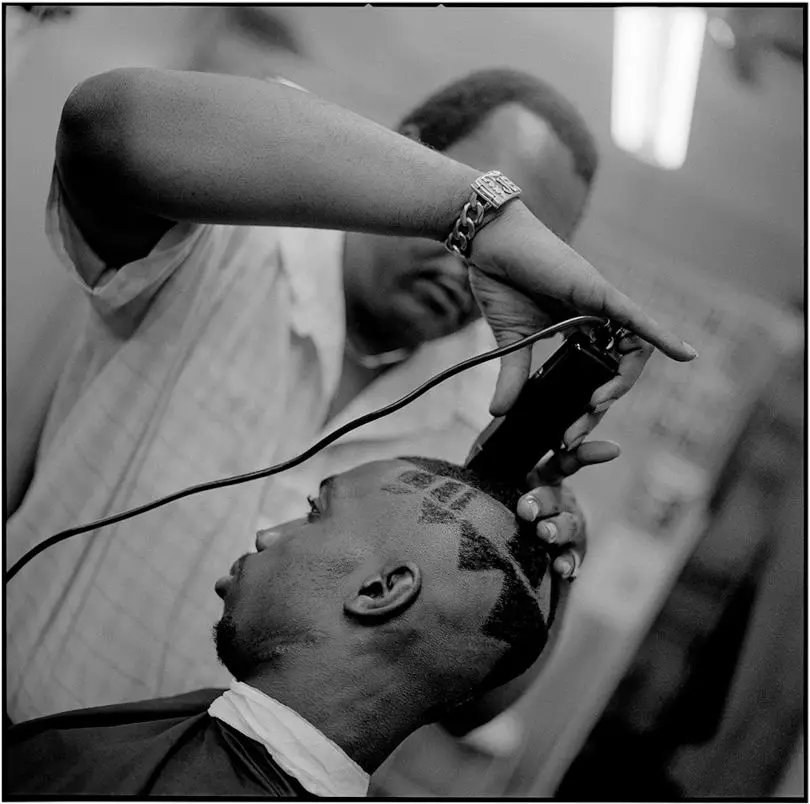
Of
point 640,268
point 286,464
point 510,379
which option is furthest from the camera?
point 640,268

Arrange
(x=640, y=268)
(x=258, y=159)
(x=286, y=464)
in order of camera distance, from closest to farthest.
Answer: (x=258, y=159), (x=286, y=464), (x=640, y=268)

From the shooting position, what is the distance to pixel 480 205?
97cm

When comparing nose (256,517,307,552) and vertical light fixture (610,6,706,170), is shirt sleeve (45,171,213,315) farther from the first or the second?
vertical light fixture (610,6,706,170)

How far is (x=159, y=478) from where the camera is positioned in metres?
1.24

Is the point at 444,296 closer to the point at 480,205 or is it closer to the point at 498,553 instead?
the point at 480,205

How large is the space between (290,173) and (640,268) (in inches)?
24.2

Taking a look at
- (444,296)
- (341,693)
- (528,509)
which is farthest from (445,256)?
(341,693)

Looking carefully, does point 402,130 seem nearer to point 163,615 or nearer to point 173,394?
point 173,394

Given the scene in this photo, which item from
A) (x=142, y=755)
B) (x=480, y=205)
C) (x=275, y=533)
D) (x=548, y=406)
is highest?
(x=480, y=205)

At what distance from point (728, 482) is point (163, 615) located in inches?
35.7

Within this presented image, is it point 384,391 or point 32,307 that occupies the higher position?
point 32,307

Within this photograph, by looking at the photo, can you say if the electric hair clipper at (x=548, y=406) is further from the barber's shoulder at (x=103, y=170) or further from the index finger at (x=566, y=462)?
the barber's shoulder at (x=103, y=170)

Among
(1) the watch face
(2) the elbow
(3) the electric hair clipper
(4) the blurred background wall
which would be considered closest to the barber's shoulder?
(2) the elbow

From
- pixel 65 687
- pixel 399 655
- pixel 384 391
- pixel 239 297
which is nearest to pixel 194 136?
pixel 239 297
